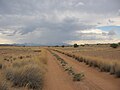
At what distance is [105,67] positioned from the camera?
1068 inches

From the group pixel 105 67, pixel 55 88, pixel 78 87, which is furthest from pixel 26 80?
pixel 105 67

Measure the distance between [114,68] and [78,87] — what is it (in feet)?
26.7

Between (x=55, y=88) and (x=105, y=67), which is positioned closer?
(x=55, y=88)

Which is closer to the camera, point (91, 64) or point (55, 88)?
point (55, 88)

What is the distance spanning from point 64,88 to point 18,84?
300cm

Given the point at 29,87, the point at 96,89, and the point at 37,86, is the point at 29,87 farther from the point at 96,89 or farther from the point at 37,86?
the point at 96,89

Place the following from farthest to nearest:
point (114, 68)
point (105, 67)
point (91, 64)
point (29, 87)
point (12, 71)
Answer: point (91, 64) → point (105, 67) → point (114, 68) → point (12, 71) → point (29, 87)

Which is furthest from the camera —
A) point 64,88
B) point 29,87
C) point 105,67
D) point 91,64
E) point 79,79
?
point 91,64

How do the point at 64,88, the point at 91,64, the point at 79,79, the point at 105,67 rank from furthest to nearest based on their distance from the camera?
the point at 91,64 → the point at 105,67 → the point at 79,79 → the point at 64,88

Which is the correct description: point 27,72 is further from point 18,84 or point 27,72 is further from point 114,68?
point 114,68

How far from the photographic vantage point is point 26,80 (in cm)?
1670

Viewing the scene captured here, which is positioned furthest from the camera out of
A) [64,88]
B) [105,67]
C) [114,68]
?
[105,67]

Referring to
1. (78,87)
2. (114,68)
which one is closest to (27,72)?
(78,87)

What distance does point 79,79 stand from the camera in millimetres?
20328
